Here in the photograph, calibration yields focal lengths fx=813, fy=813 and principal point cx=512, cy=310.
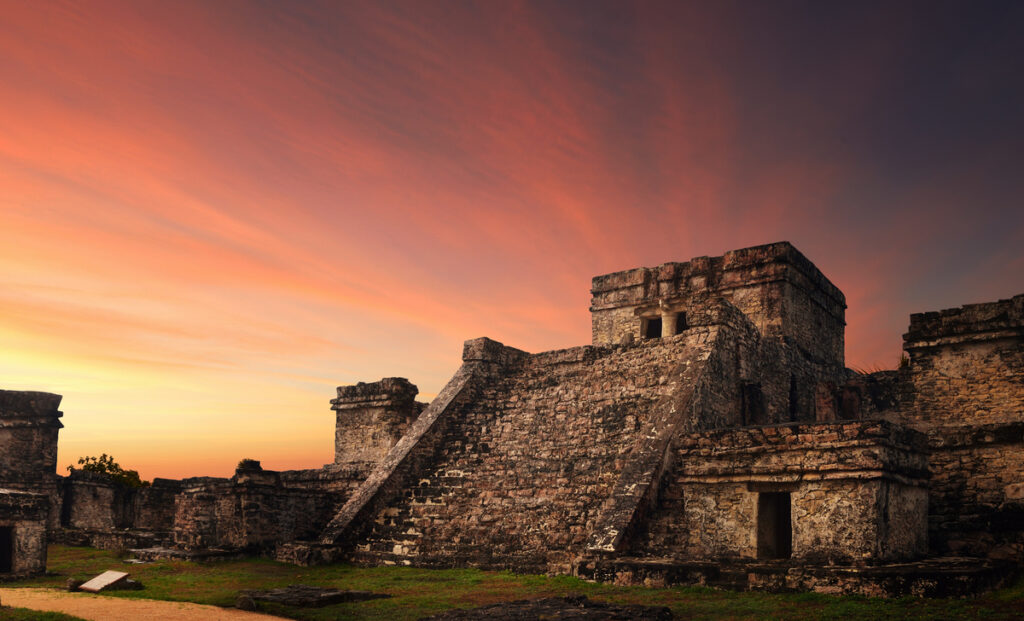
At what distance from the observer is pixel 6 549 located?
13273 millimetres

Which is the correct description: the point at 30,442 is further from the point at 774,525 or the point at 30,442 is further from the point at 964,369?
the point at 964,369

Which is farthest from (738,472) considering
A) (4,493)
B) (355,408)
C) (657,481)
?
(355,408)

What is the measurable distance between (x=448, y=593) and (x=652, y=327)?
46.0 feet

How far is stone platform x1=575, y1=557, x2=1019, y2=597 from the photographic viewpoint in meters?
8.21

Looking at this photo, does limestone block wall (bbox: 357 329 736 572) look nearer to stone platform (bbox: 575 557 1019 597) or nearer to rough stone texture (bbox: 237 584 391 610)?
stone platform (bbox: 575 557 1019 597)

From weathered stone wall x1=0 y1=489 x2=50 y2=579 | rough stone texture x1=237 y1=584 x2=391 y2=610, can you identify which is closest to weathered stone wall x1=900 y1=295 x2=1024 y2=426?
rough stone texture x1=237 y1=584 x2=391 y2=610

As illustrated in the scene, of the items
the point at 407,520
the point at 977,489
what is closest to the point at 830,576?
the point at 977,489

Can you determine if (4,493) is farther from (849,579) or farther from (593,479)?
(849,579)

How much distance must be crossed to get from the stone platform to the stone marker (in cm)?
685

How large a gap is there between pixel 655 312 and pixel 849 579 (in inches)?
568

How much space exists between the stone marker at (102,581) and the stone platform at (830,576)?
22.5 ft

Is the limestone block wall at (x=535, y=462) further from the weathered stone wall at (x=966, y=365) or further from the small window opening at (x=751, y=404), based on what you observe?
the weathered stone wall at (x=966, y=365)

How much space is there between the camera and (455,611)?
8789 mm

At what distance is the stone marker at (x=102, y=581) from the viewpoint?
446 inches
